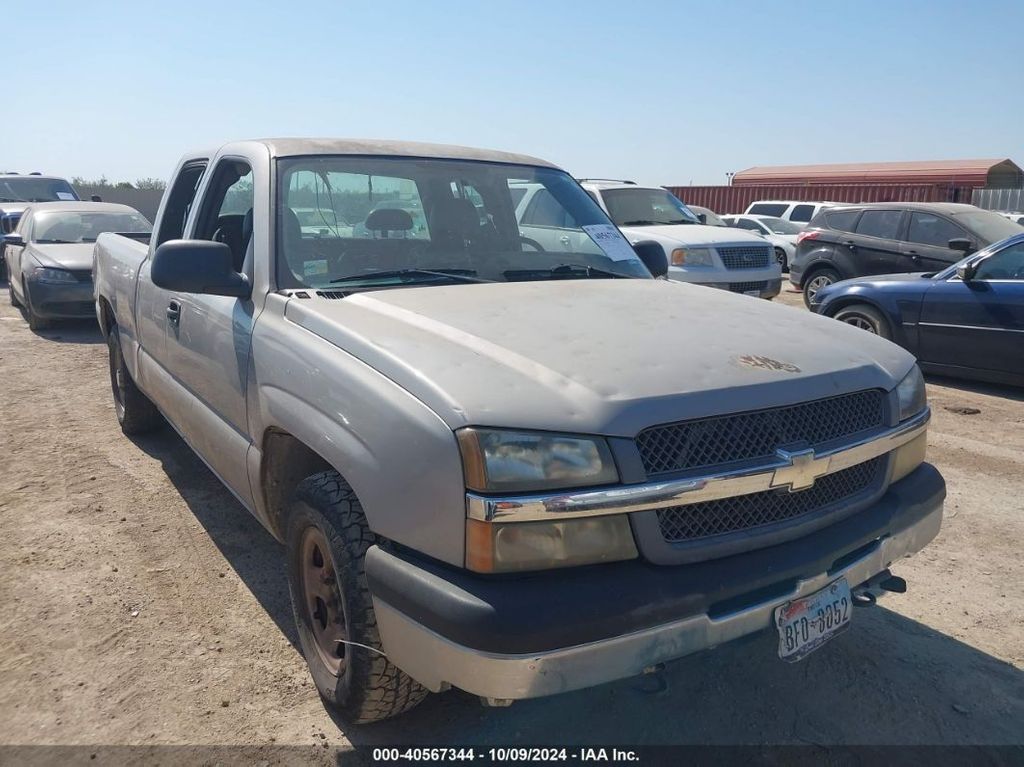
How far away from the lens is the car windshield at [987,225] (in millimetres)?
9992

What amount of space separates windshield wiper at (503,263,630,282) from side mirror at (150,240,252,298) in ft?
3.57

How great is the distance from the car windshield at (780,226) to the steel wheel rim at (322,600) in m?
18.4

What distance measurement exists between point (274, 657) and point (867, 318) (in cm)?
684

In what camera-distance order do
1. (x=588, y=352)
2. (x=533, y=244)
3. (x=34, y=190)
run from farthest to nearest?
(x=34, y=190) → (x=533, y=244) → (x=588, y=352)

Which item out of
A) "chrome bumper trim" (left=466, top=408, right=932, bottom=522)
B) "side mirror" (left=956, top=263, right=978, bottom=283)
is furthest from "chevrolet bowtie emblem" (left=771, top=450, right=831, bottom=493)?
"side mirror" (left=956, top=263, right=978, bottom=283)

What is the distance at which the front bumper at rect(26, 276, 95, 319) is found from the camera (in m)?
9.73

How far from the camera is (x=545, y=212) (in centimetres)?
402

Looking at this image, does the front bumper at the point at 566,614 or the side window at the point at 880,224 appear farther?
the side window at the point at 880,224

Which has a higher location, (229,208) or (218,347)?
(229,208)

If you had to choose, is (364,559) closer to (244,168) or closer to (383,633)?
(383,633)

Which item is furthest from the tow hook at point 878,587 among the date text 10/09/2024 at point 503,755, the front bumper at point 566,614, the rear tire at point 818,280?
the rear tire at point 818,280

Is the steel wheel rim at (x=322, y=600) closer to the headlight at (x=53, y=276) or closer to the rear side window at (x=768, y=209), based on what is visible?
the headlight at (x=53, y=276)

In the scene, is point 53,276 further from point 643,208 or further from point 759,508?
point 759,508

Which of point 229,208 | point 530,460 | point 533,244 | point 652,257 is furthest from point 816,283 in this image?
point 530,460
